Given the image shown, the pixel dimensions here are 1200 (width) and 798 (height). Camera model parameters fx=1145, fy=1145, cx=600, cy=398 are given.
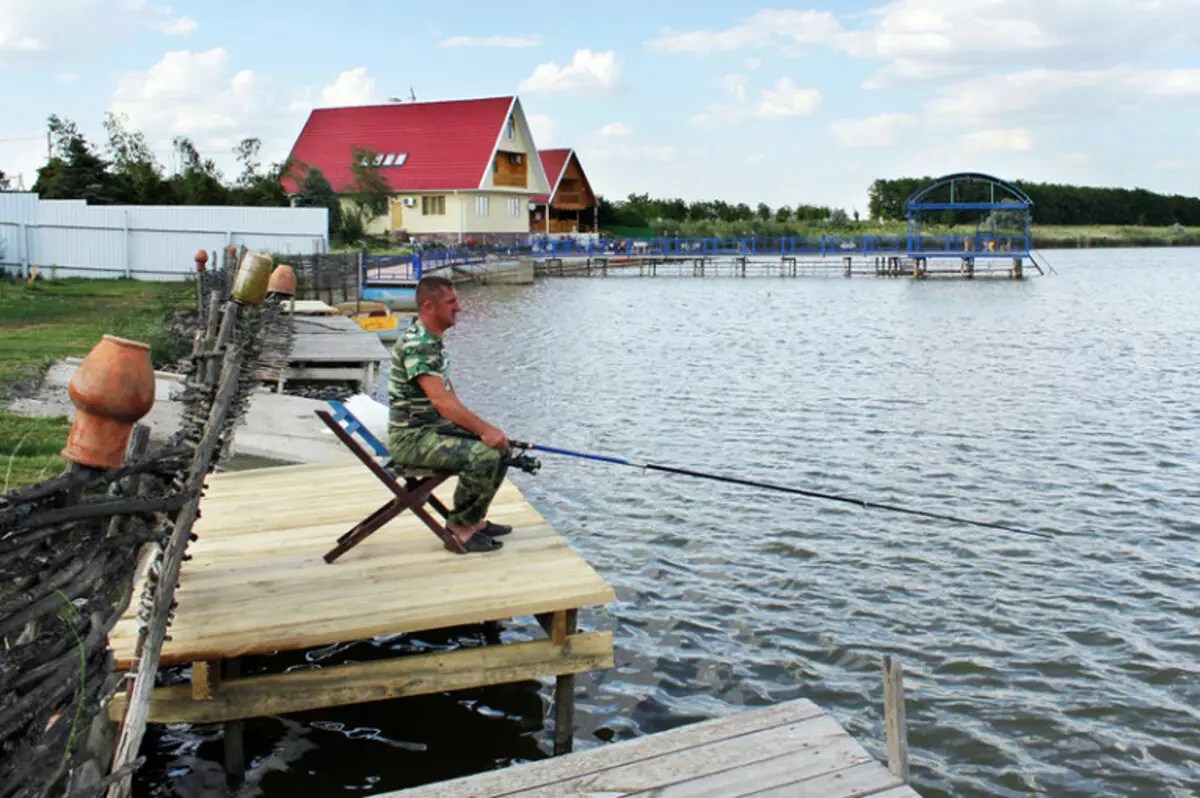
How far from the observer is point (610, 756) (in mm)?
4137

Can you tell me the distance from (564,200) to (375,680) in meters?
70.0

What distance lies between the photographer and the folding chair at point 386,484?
5.87 m

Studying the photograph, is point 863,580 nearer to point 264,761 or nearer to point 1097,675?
point 1097,675

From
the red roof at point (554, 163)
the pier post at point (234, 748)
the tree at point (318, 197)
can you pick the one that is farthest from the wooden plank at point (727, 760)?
the red roof at point (554, 163)

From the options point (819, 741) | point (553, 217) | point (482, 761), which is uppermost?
point (553, 217)

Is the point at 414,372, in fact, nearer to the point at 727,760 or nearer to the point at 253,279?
the point at 253,279

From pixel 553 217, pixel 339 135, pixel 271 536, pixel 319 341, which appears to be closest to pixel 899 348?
pixel 319 341

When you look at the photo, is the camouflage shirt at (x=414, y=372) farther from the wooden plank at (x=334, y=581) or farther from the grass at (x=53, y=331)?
the grass at (x=53, y=331)

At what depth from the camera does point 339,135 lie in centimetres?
6353

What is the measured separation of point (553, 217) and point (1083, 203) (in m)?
75.6

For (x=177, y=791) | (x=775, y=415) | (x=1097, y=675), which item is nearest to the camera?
(x=177, y=791)

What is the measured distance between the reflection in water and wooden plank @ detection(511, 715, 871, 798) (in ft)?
6.00

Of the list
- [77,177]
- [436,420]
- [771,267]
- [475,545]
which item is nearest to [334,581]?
[475,545]

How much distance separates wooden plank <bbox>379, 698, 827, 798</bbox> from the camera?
3.92 meters
